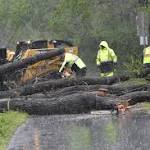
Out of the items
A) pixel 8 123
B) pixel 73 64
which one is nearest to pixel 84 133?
pixel 8 123

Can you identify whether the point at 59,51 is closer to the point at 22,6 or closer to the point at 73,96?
the point at 73,96

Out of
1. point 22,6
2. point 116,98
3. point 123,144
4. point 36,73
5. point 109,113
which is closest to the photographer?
point 123,144

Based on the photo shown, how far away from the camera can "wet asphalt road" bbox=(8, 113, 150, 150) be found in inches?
444

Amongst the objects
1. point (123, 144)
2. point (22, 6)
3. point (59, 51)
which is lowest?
point (123, 144)

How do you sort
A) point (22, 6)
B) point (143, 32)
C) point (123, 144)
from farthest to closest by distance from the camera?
1. point (22, 6)
2. point (143, 32)
3. point (123, 144)

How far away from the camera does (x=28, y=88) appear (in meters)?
19.8

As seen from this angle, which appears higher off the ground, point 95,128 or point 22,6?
point 22,6

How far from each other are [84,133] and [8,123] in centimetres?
236

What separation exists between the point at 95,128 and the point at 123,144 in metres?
2.45

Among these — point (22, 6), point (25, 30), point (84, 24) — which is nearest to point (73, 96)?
point (84, 24)

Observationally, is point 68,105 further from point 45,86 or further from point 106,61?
point 106,61

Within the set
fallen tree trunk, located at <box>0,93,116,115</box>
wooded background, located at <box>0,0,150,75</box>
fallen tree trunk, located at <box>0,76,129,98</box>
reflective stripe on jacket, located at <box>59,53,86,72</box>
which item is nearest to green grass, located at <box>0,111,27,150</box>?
fallen tree trunk, located at <box>0,93,116,115</box>

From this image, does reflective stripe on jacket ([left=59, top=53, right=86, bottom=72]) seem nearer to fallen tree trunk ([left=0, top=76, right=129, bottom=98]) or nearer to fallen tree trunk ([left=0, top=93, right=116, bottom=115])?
fallen tree trunk ([left=0, top=76, right=129, bottom=98])

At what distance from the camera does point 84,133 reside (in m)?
12.9
